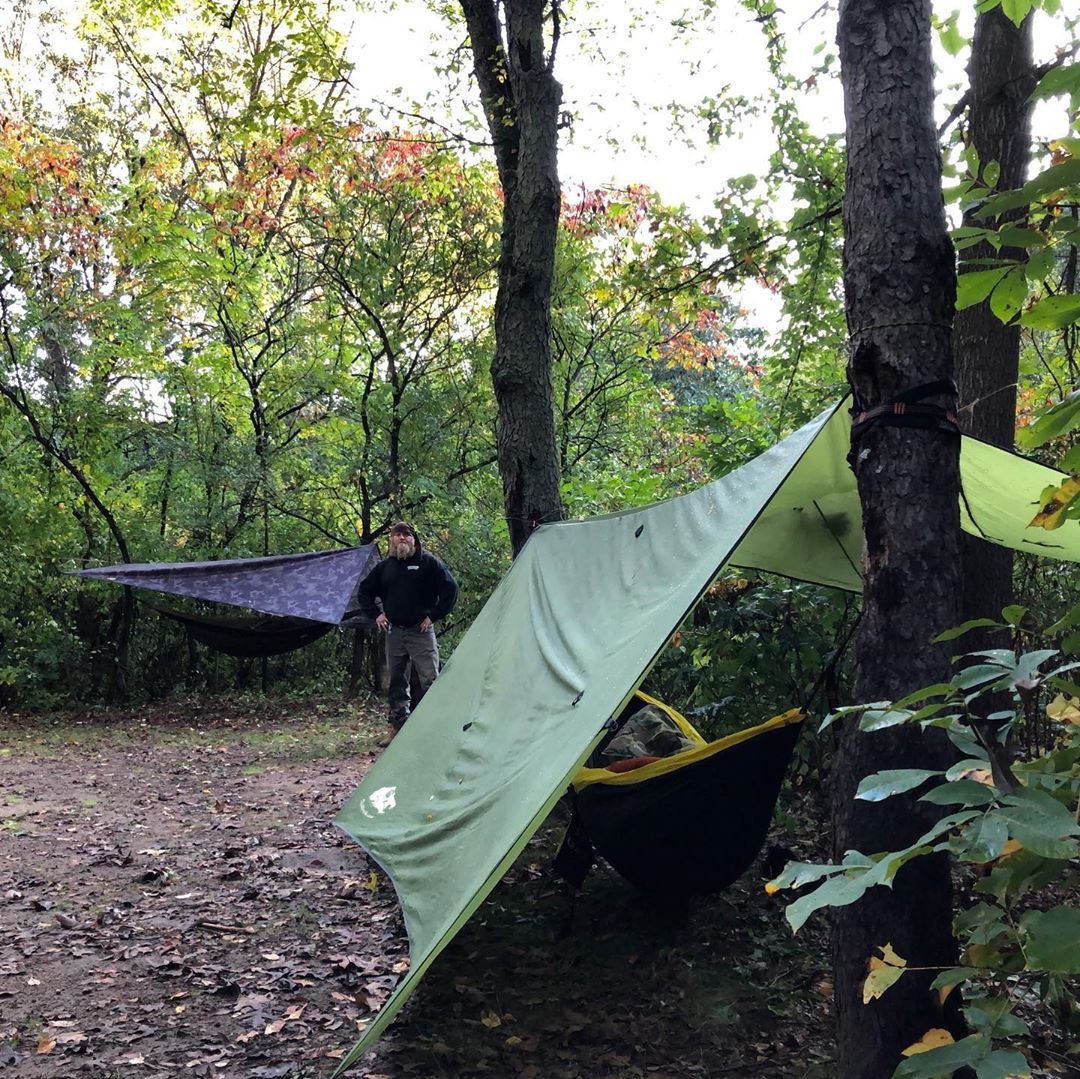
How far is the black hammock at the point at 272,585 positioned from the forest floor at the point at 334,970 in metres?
1.89

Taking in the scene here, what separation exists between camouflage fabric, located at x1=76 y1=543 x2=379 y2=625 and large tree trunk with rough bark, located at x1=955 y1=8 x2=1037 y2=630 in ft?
12.0

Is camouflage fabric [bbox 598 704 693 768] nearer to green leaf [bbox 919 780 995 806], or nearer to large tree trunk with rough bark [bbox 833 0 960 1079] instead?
large tree trunk with rough bark [bbox 833 0 960 1079]

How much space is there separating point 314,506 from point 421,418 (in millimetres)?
1237

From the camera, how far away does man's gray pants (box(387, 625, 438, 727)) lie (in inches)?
182

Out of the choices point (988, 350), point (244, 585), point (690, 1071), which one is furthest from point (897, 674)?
point (244, 585)

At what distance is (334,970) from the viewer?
2.44 meters

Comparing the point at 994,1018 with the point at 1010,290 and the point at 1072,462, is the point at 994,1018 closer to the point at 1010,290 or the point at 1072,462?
the point at 1072,462

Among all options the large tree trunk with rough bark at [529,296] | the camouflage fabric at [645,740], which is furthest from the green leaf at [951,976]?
the large tree trunk with rough bark at [529,296]

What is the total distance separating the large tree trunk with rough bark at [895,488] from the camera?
4.95ft

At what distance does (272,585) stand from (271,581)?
0.09 ft

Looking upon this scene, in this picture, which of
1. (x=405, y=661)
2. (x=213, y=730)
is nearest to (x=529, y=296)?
(x=405, y=661)

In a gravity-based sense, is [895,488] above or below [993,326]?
below

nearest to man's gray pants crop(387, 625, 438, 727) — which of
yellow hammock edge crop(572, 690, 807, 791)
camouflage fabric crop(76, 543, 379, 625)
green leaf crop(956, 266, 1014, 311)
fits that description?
camouflage fabric crop(76, 543, 379, 625)

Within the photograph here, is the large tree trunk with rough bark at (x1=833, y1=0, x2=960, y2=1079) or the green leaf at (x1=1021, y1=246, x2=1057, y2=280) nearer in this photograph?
the green leaf at (x1=1021, y1=246, x2=1057, y2=280)
